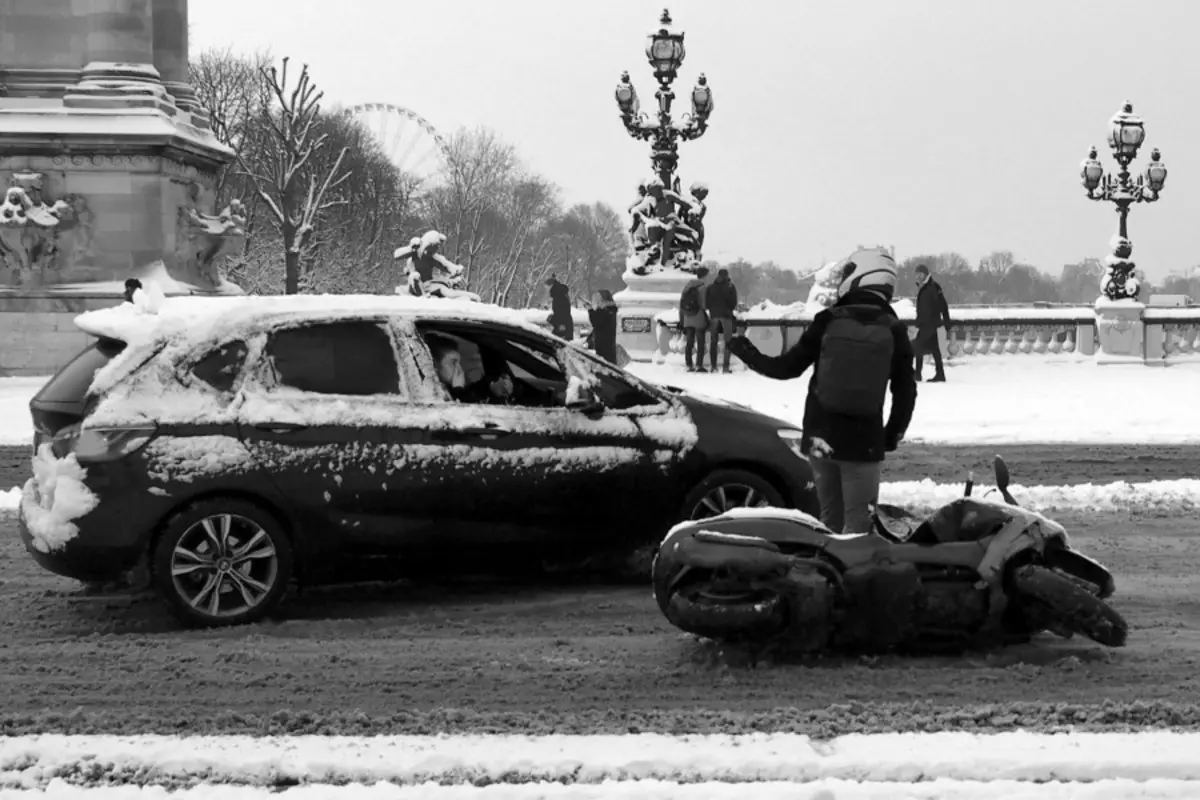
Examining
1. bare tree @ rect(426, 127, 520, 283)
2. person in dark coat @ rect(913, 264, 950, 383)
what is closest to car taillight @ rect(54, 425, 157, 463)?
person in dark coat @ rect(913, 264, 950, 383)

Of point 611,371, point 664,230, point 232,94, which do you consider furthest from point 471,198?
point 611,371

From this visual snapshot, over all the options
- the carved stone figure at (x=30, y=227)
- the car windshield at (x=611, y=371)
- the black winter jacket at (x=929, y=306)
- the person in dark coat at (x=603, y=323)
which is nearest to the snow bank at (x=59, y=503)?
the car windshield at (x=611, y=371)

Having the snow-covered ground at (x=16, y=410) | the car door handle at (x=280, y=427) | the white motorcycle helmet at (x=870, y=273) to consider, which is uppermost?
the white motorcycle helmet at (x=870, y=273)

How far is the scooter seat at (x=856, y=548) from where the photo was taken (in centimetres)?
679

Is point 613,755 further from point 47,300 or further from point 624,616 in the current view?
point 47,300

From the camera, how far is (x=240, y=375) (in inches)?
309

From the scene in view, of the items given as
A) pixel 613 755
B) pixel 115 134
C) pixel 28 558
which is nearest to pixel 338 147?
pixel 115 134

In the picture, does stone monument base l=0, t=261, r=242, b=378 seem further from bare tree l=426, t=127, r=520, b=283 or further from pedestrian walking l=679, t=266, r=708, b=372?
bare tree l=426, t=127, r=520, b=283

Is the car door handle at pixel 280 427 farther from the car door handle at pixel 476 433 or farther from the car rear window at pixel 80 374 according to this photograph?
the car rear window at pixel 80 374

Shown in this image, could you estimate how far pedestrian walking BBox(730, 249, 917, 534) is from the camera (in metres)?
7.55

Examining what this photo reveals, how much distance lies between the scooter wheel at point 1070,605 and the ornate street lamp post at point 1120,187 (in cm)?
3118

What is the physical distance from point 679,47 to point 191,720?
2945cm

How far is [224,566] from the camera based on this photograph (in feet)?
24.9

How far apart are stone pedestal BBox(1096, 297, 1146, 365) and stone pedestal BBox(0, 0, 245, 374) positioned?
19968mm
